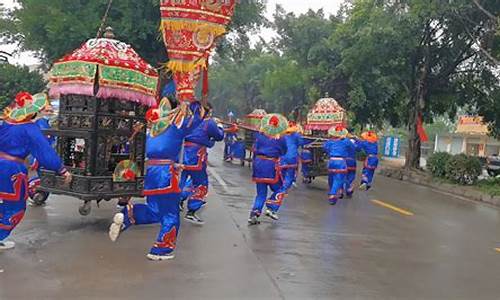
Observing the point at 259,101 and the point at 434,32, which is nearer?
the point at 434,32

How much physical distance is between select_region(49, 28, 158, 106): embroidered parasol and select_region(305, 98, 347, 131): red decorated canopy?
894 centimetres

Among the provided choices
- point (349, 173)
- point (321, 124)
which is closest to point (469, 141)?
point (321, 124)

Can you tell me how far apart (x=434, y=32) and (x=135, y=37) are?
1075 cm

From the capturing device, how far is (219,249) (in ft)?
23.7

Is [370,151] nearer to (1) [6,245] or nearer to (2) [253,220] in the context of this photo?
(2) [253,220]

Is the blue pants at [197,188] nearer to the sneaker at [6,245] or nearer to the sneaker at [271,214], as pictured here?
the sneaker at [271,214]

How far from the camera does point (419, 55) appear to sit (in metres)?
22.0

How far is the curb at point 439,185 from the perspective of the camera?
16169 mm

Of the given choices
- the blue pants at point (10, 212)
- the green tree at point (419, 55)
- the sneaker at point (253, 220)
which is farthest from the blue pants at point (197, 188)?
the green tree at point (419, 55)

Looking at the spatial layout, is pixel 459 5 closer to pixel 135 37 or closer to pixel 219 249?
pixel 135 37

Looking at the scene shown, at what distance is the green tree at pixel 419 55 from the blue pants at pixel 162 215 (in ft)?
46.1

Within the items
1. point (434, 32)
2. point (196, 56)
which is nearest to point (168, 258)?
point (196, 56)

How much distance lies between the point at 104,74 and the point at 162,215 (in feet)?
8.23

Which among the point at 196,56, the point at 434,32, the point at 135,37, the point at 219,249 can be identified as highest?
the point at 434,32
